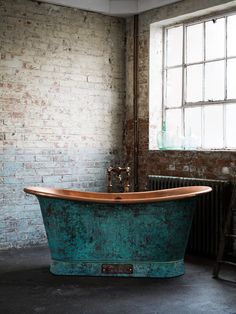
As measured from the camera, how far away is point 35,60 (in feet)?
19.2

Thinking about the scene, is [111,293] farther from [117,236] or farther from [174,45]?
[174,45]

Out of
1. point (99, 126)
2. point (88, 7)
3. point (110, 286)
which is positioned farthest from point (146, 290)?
point (88, 7)

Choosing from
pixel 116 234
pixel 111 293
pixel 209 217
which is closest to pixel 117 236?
pixel 116 234

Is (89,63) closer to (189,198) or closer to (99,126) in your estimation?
(99,126)

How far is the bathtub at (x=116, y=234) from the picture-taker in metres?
4.43

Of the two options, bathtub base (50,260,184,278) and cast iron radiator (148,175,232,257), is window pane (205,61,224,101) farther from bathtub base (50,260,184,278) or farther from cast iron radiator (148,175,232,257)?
bathtub base (50,260,184,278)

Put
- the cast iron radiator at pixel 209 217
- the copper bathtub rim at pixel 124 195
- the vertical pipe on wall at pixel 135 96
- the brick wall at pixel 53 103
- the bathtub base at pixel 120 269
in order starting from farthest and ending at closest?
1. the vertical pipe on wall at pixel 135 96
2. the brick wall at pixel 53 103
3. the cast iron radiator at pixel 209 217
4. the bathtub base at pixel 120 269
5. the copper bathtub rim at pixel 124 195

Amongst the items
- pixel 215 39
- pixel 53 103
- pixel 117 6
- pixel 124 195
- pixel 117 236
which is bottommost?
pixel 117 236

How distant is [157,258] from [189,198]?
2.06 feet

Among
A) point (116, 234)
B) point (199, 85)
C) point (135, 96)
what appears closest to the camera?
point (116, 234)

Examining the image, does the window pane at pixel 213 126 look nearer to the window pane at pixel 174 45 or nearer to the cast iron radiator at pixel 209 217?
the cast iron radiator at pixel 209 217

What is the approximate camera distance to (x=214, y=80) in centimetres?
570

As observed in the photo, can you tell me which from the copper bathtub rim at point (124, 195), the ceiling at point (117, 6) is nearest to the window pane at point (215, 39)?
the ceiling at point (117, 6)

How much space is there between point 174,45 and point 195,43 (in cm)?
43
